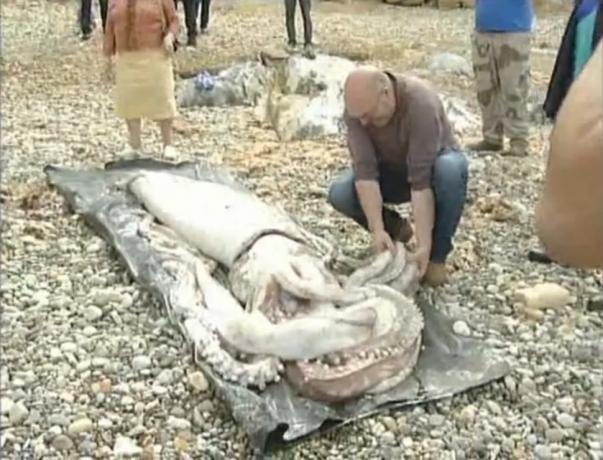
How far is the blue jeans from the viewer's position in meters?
3.31

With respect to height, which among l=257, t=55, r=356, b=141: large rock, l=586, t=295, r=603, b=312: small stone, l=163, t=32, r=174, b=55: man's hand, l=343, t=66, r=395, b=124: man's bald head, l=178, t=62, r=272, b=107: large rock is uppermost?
l=343, t=66, r=395, b=124: man's bald head

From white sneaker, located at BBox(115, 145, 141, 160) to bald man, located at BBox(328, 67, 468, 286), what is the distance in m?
1.80

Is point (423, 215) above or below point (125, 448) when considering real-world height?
above

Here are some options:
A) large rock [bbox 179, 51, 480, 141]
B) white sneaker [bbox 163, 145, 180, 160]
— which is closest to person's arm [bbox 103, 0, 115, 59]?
white sneaker [bbox 163, 145, 180, 160]

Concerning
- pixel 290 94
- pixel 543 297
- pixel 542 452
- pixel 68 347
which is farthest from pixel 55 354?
pixel 290 94

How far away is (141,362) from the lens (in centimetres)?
303

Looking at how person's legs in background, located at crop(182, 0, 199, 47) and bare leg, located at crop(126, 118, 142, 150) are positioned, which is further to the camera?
person's legs in background, located at crop(182, 0, 199, 47)

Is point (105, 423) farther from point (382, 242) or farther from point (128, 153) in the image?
point (128, 153)

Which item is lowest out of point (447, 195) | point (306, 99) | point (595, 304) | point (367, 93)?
point (306, 99)

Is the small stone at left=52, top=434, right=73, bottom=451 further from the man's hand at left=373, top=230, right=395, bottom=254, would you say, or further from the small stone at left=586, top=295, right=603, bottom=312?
the small stone at left=586, top=295, right=603, bottom=312

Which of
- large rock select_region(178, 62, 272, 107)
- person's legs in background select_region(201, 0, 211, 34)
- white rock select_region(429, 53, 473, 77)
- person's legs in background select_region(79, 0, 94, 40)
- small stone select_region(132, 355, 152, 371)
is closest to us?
small stone select_region(132, 355, 152, 371)

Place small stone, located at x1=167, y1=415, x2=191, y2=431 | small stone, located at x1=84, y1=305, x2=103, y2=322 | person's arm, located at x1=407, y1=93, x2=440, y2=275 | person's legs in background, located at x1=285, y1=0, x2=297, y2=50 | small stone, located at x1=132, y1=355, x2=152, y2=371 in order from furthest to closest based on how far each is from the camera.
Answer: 1. person's legs in background, located at x1=285, y1=0, x2=297, y2=50
2. small stone, located at x1=84, y1=305, x2=103, y2=322
3. person's arm, located at x1=407, y1=93, x2=440, y2=275
4. small stone, located at x1=132, y1=355, x2=152, y2=371
5. small stone, located at x1=167, y1=415, x2=191, y2=431

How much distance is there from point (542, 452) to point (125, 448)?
0.95m

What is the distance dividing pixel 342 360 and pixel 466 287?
98cm
